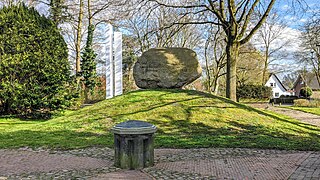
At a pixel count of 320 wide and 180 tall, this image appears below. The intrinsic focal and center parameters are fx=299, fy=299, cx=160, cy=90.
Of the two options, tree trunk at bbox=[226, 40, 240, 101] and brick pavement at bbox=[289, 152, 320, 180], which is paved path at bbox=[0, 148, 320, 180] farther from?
tree trunk at bbox=[226, 40, 240, 101]

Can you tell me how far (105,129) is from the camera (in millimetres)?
10539

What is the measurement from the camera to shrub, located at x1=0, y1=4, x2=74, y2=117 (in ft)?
47.0

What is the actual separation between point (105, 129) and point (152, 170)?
16.8 ft

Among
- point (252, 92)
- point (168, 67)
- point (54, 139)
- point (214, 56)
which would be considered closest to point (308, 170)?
point (54, 139)

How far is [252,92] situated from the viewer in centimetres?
3133

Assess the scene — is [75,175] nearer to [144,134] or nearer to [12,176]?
[12,176]

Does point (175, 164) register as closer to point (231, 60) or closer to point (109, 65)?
point (231, 60)

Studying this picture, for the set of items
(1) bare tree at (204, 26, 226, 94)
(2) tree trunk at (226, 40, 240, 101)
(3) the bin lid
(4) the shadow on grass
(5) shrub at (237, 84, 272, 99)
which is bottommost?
(4) the shadow on grass

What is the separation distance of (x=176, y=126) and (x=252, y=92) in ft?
73.7

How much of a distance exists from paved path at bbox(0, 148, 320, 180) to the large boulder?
675 cm

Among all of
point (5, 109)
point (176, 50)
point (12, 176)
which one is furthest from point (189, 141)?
point (5, 109)

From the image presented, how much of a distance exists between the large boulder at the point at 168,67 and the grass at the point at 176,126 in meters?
0.61

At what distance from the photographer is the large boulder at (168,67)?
14.0 meters

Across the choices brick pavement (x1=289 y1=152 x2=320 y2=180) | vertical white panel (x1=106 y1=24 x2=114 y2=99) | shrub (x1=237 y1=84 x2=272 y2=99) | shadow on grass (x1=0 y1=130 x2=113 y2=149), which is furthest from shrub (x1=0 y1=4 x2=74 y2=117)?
shrub (x1=237 y1=84 x2=272 y2=99)
